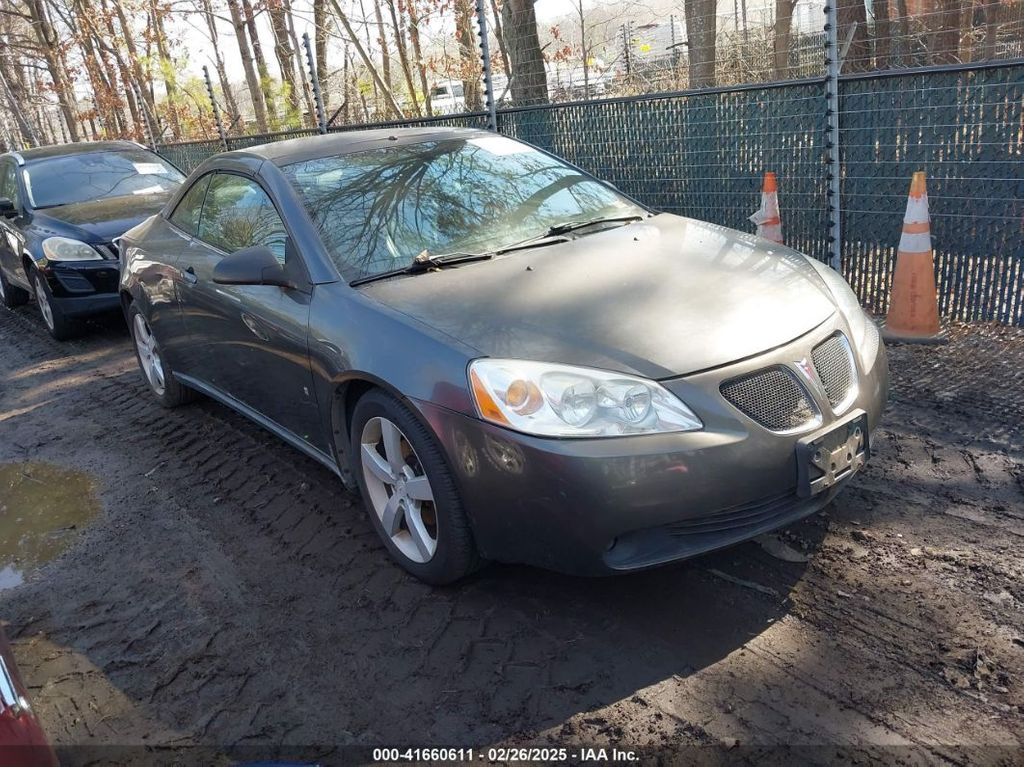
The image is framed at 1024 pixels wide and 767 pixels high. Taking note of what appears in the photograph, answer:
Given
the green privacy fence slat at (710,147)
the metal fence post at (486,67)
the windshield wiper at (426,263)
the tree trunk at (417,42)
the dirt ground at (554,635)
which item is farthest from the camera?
the tree trunk at (417,42)

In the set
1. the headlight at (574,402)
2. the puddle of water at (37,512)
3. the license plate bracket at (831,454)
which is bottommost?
the puddle of water at (37,512)

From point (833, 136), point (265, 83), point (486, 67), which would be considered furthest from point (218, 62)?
point (833, 136)

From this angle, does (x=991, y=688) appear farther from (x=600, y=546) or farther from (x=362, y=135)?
(x=362, y=135)

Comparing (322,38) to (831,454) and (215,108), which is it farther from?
(831,454)

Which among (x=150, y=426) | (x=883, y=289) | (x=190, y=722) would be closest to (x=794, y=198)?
(x=883, y=289)

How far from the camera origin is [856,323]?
326 centimetres

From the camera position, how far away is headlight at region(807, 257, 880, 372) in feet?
10.3

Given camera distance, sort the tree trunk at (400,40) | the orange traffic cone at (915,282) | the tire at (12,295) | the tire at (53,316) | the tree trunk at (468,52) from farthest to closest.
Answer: the tree trunk at (400,40) < the tree trunk at (468,52) < the tire at (12,295) < the tire at (53,316) < the orange traffic cone at (915,282)

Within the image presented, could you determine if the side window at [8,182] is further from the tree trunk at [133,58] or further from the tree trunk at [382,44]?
the tree trunk at [133,58]

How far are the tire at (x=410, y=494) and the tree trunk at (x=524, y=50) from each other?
7.72m

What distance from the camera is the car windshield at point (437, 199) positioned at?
360 centimetres

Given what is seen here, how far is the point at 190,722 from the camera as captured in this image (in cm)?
262

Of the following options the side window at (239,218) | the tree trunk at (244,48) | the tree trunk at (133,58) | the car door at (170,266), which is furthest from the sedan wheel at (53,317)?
the tree trunk at (133,58)

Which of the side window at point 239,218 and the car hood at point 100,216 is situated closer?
the side window at point 239,218
